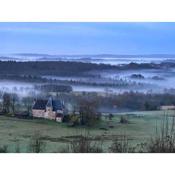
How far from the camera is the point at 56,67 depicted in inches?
187

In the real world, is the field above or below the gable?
below

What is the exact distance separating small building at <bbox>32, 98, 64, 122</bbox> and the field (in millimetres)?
40

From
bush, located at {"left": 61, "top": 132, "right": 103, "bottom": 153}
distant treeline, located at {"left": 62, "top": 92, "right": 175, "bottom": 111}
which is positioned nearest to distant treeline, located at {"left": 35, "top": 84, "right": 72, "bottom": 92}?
distant treeline, located at {"left": 62, "top": 92, "right": 175, "bottom": 111}

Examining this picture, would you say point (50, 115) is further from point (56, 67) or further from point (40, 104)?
point (56, 67)

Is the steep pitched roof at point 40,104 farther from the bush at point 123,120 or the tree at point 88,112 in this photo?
the bush at point 123,120

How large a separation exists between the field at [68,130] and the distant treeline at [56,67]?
0.31 meters

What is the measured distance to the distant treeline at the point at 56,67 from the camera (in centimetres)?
472

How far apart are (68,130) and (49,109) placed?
190mm

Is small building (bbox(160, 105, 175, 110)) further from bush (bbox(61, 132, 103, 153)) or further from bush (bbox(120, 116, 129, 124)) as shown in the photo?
bush (bbox(61, 132, 103, 153))

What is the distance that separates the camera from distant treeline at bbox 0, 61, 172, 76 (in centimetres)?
472
